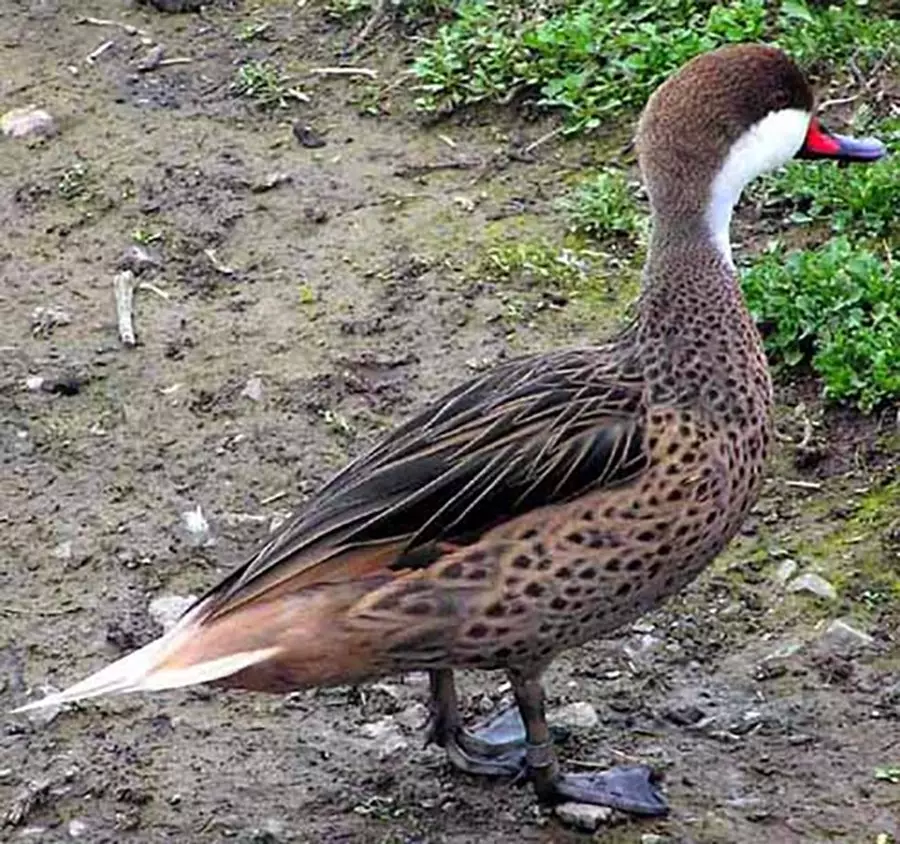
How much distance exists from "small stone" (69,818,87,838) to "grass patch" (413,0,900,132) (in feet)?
10.0

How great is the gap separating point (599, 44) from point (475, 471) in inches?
122

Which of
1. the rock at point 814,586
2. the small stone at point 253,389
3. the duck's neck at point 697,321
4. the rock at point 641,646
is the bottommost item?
the rock at point 641,646

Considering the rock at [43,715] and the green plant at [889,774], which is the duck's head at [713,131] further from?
the rock at [43,715]

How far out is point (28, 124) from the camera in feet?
23.2

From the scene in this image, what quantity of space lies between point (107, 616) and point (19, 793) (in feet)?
2.07

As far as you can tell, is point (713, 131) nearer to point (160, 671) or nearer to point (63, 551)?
point (160, 671)

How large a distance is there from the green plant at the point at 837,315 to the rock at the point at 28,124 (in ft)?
7.89

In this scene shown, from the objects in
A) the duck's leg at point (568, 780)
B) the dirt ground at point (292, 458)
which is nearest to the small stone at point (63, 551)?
the dirt ground at point (292, 458)

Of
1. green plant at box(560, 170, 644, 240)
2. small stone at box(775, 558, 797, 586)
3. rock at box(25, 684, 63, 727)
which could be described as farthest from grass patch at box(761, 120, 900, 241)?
rock at box(25, 684, 63, 727)

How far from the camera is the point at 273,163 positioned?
22.3 ft

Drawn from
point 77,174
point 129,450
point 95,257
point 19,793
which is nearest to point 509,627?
point 19,793

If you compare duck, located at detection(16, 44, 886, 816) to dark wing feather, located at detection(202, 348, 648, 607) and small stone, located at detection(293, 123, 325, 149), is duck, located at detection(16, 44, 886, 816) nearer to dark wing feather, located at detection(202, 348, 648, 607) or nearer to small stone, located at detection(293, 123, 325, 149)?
dark wing feather, located at detection(202, 348, 648, 607)

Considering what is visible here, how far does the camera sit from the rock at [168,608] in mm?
4895

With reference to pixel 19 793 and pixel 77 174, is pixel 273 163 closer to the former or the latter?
pixel 77 174
